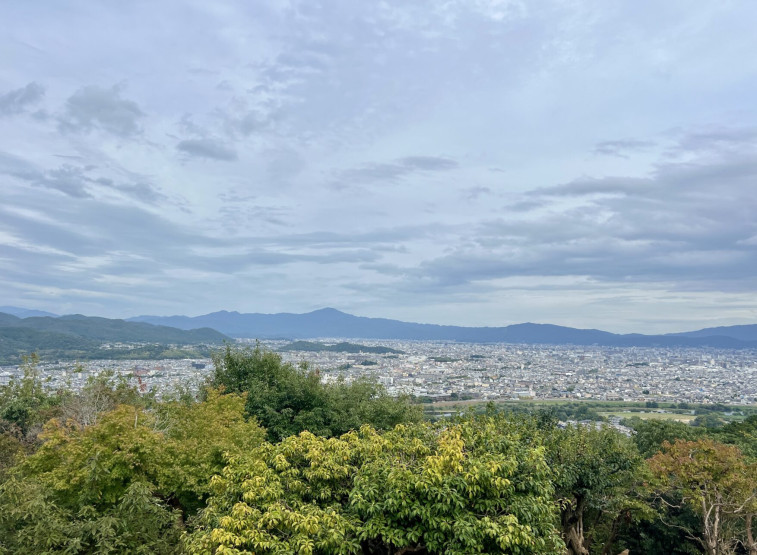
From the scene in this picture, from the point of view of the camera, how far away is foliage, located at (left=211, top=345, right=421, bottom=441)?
22453 mm

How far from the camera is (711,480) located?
49.4ft

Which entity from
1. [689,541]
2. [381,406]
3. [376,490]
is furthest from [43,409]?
[689,541]

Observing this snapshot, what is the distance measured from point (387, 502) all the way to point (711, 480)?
44.0 ft

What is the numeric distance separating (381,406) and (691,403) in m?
71.9

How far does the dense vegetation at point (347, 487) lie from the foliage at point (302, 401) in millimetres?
254

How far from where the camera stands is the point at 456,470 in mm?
8141

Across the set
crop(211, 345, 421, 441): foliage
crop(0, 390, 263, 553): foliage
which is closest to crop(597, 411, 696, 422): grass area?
crop(211, 345, 421, 441): foliage

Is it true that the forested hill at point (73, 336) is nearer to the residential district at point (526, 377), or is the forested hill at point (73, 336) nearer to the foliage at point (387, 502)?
the residential district at point (526, 377)

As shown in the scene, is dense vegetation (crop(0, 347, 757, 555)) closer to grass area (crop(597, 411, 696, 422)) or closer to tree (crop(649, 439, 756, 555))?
tree (crop(649, 439, 756, 555))

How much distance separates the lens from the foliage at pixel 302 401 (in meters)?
22.5

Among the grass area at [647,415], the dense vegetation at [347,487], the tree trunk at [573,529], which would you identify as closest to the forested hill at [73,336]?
the dense vegetation at [347,487]

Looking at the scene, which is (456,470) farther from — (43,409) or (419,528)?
(43,409)

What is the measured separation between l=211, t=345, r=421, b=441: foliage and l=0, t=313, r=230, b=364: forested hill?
67736 millimetres

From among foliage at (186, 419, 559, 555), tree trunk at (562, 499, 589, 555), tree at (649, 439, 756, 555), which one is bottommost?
tree trunk at (562, 499, 589, 555)
